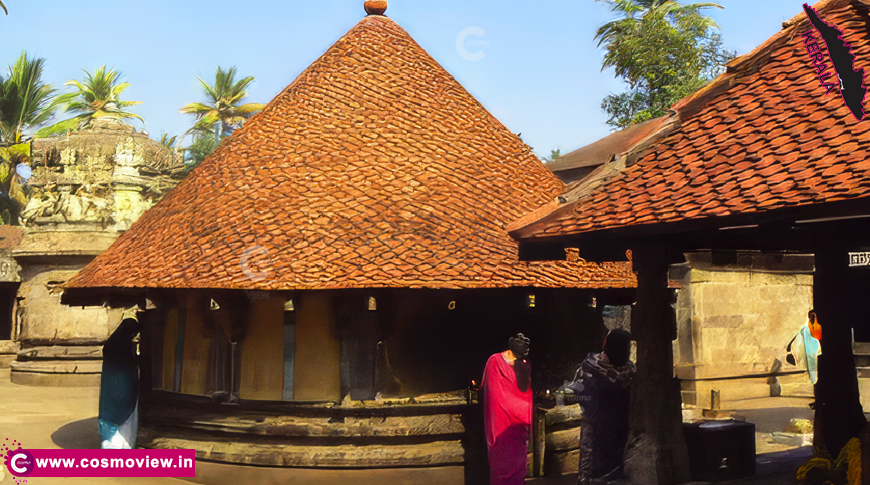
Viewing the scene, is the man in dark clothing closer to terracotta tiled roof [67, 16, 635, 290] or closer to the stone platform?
terracotta tiled roof [67, 16, 635, 290]

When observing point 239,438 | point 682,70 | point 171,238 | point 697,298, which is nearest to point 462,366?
point 239,438

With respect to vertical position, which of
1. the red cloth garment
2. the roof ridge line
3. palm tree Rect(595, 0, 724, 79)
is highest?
palm tree Rect(595, 0, 724, 79)

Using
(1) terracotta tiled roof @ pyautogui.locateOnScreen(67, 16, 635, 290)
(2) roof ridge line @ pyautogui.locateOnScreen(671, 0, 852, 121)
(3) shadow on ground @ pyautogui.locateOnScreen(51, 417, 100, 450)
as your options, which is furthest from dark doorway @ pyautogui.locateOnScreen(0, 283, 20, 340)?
(2) roof ridge line @ pyautogui.locateOnScreen(671, 0, 852, 121)

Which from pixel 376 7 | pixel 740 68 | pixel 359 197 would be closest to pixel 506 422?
pixel 359 197

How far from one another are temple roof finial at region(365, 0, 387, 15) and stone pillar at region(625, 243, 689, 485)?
6523mm

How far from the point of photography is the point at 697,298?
1481 cm

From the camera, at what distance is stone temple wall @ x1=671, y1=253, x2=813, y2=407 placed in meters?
14.8

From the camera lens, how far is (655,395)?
6.33 metres

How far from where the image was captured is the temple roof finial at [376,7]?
11336mm

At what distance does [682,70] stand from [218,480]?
14515mm

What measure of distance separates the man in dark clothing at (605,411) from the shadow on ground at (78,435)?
6154mm

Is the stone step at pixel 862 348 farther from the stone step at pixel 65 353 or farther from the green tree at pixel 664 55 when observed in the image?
the stone step at pixel 65 353

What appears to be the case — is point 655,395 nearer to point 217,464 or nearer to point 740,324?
point 217,464

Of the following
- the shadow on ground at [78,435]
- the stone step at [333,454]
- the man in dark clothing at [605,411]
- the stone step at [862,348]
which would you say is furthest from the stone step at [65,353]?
the stone step at [862,348]
